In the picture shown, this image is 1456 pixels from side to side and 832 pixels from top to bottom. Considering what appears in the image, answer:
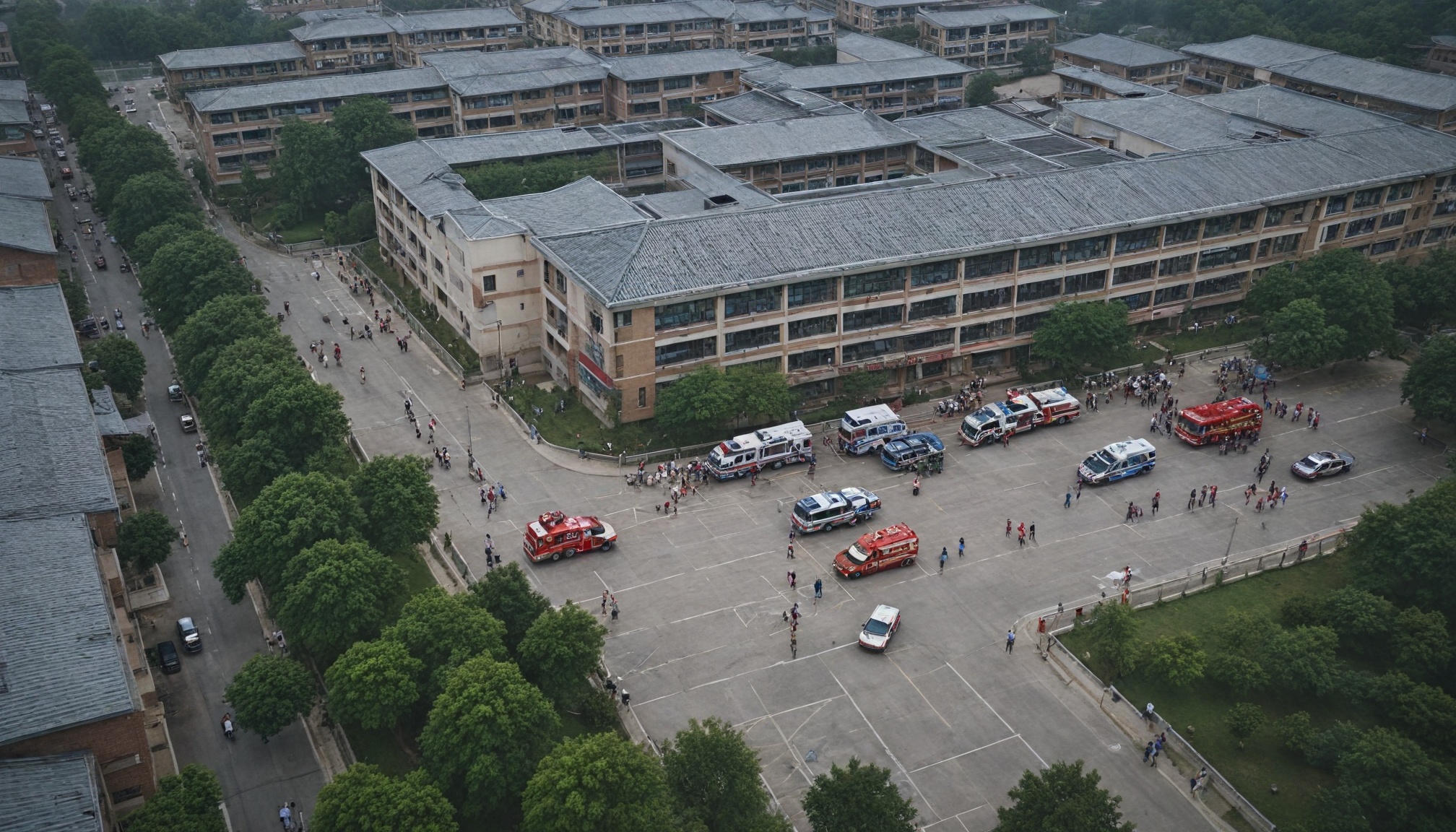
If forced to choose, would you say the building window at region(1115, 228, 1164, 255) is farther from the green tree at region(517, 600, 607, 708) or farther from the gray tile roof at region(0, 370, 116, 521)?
the gray tile roof at region(0, 370, 116, 521)

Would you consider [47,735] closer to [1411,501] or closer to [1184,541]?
[1184,541]

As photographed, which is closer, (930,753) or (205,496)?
(930,753)

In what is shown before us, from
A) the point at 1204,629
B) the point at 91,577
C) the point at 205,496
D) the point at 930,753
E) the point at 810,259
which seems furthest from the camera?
the point at 810,259

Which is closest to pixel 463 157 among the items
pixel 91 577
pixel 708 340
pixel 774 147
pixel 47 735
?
pixel 774 147

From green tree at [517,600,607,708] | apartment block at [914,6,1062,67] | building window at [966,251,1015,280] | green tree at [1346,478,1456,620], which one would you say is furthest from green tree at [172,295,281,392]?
apartment block at [914,6,1062,67]

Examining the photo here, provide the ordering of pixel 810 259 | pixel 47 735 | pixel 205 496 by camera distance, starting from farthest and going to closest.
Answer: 1. pixel 810 259
2. pixel 205 496
3. pixel 47 735

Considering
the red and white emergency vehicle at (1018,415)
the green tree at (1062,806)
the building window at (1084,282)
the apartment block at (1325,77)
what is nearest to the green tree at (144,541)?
the green tree at (1062,806)

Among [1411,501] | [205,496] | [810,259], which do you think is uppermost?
[810,259]
